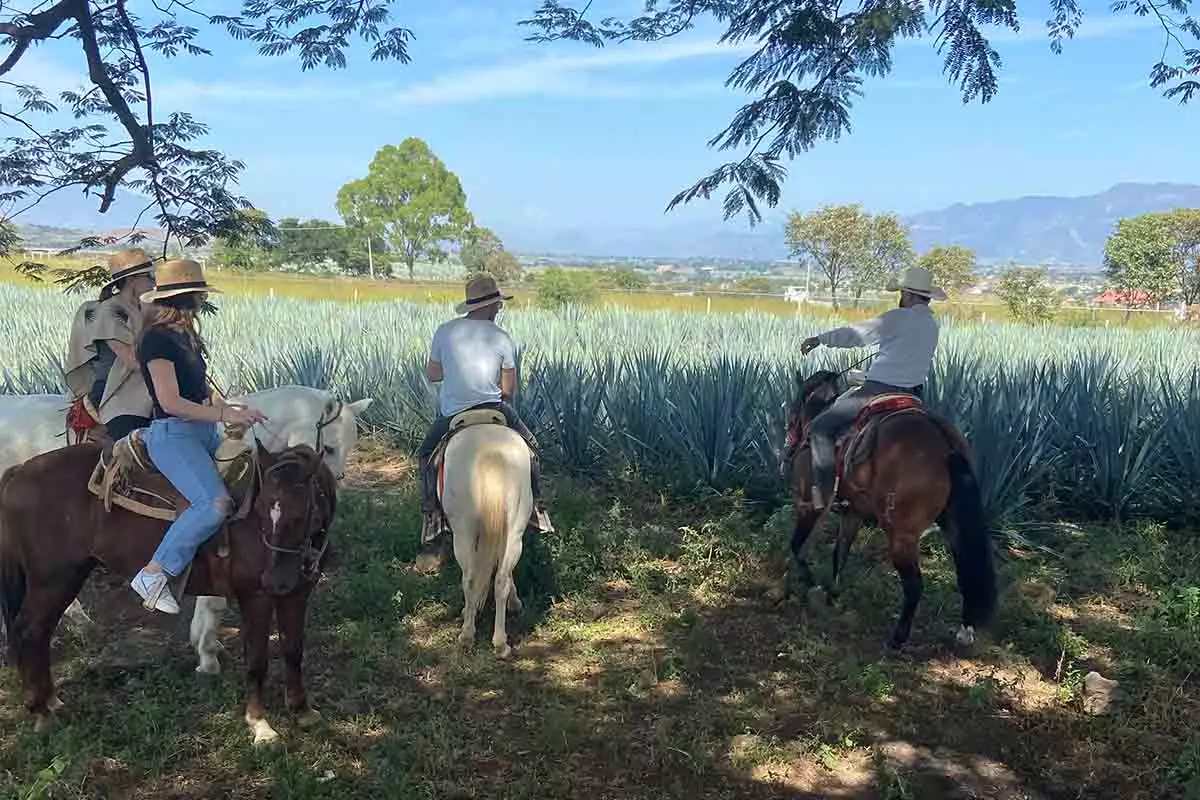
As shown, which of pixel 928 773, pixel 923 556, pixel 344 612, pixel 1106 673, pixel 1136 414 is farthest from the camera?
pixel 1136 414

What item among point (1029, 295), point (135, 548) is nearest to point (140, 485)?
point (135, 548)

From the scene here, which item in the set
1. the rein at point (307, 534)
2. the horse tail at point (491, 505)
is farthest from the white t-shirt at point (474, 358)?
the rein at point (307, 534)

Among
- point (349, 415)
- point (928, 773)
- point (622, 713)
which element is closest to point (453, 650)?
point (622, 713)

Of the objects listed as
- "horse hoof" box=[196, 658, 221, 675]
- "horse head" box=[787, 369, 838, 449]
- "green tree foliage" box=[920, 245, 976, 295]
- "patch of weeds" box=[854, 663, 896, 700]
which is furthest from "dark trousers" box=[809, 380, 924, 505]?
"green tree foliage" box=[920, 245, 976, 295]

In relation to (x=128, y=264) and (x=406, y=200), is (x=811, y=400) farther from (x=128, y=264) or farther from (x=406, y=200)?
(x=406, y=200)

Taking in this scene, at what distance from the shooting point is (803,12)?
15.7ft

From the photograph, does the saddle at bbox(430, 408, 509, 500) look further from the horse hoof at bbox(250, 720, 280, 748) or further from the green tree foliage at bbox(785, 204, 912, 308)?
the green tree foliage at bbox(785, 204, 912, 308)

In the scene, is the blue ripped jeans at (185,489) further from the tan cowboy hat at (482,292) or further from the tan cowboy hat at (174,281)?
the tan cowboy hat at (482,292)

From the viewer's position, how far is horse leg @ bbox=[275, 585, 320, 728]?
3729mm

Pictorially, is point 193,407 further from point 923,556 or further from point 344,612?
point 923,556

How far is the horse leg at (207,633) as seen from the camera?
4270mm

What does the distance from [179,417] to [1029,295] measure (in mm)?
31064

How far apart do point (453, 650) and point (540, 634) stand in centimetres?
54

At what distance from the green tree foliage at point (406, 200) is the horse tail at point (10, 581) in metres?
46.4
